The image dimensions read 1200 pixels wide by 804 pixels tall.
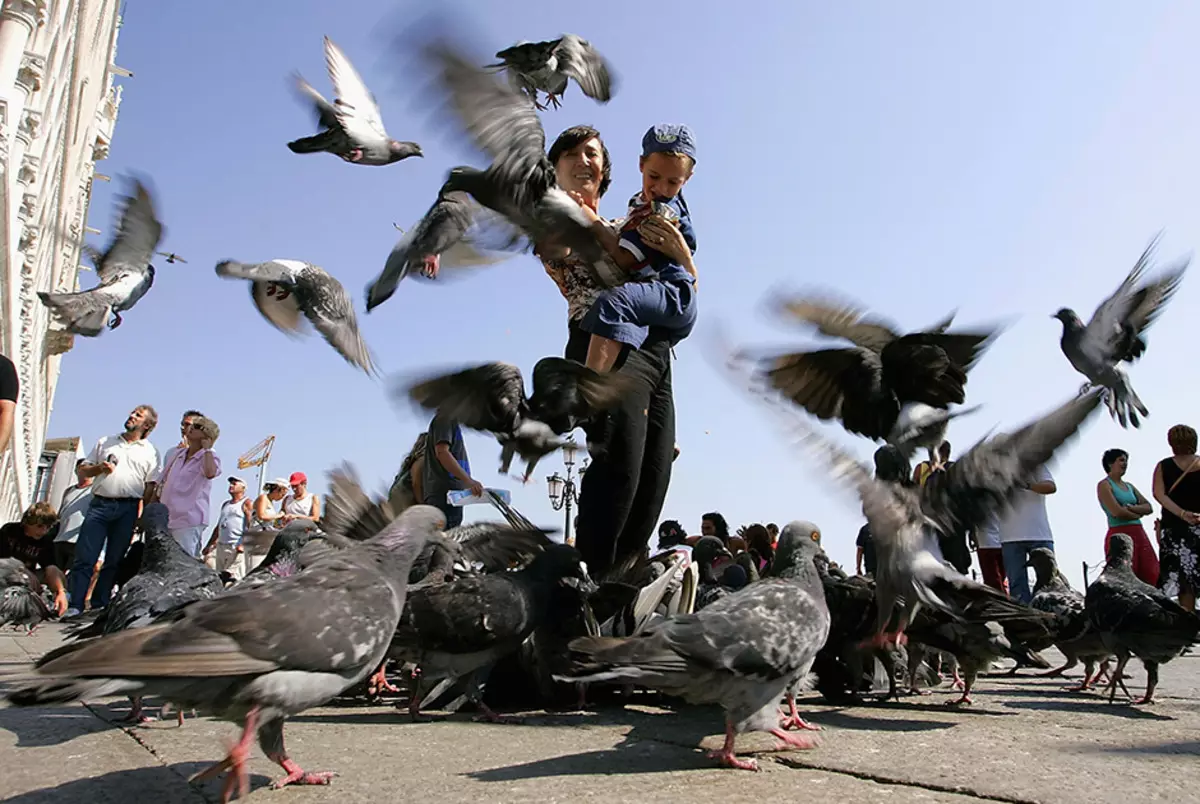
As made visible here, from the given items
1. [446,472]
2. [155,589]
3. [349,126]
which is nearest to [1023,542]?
[446,472]

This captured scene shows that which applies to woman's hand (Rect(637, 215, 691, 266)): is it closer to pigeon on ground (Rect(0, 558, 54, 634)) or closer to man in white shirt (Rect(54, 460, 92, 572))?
pigeon on ground (Rect(0, 558, 54, 634))

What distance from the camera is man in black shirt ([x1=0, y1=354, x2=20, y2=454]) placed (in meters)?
4.30

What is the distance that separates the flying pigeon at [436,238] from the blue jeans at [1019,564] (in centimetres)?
592

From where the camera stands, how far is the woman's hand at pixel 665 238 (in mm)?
3461

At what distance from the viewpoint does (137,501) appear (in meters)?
7.22

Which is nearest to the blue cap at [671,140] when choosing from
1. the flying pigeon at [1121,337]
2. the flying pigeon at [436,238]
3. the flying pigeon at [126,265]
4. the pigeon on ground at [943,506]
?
the flying pigeon at [436,238]

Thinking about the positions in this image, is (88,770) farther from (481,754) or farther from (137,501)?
(137,501)

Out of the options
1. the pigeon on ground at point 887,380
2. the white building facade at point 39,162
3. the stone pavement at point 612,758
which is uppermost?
the white building facade at point 39,162

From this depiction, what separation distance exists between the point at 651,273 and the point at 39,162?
16822 mm

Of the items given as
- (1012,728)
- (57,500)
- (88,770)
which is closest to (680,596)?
(1012,728)

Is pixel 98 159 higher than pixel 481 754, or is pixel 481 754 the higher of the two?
pixel 98 159

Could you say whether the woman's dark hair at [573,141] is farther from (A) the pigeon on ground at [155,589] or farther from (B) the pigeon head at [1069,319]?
(B) the pigeon head at [1069,319]

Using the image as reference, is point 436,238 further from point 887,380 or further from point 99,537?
point 99,537

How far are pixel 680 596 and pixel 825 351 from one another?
1.74m
